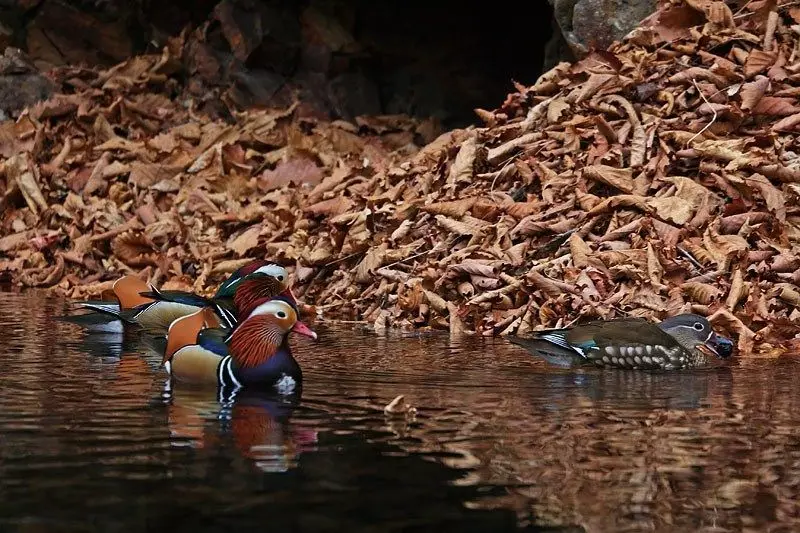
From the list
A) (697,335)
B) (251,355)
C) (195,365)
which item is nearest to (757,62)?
(697,335)

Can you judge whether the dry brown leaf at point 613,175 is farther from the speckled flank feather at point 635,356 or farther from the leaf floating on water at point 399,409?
the leaf floating on water at point 399,409

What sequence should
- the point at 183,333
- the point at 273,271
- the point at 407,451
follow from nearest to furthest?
the point at 407,451 → the point at 183,333 → the point at 273,271

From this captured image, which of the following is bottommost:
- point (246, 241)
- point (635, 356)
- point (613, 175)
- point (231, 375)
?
point (231, 375)

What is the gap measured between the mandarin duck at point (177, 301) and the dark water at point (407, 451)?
0.98m

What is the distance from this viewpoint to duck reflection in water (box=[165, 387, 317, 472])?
480cm

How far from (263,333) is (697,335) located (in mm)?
2579

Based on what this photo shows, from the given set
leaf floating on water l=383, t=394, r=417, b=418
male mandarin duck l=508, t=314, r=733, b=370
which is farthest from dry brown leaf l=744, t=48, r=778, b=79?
leaf floating on water l=383, t=394, r=417, b=418

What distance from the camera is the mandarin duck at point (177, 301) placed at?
8.21 metres

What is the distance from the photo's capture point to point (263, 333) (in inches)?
252

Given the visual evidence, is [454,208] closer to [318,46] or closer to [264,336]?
[264,336]

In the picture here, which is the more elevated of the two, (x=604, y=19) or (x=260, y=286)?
(x=604, y=19)

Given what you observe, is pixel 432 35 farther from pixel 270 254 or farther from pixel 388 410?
pixel 388 410

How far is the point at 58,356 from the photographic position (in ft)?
25.0

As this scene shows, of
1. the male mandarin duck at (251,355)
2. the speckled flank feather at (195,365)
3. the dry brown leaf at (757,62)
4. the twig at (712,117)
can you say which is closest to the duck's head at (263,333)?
the male mandarin duck at (251,355)
